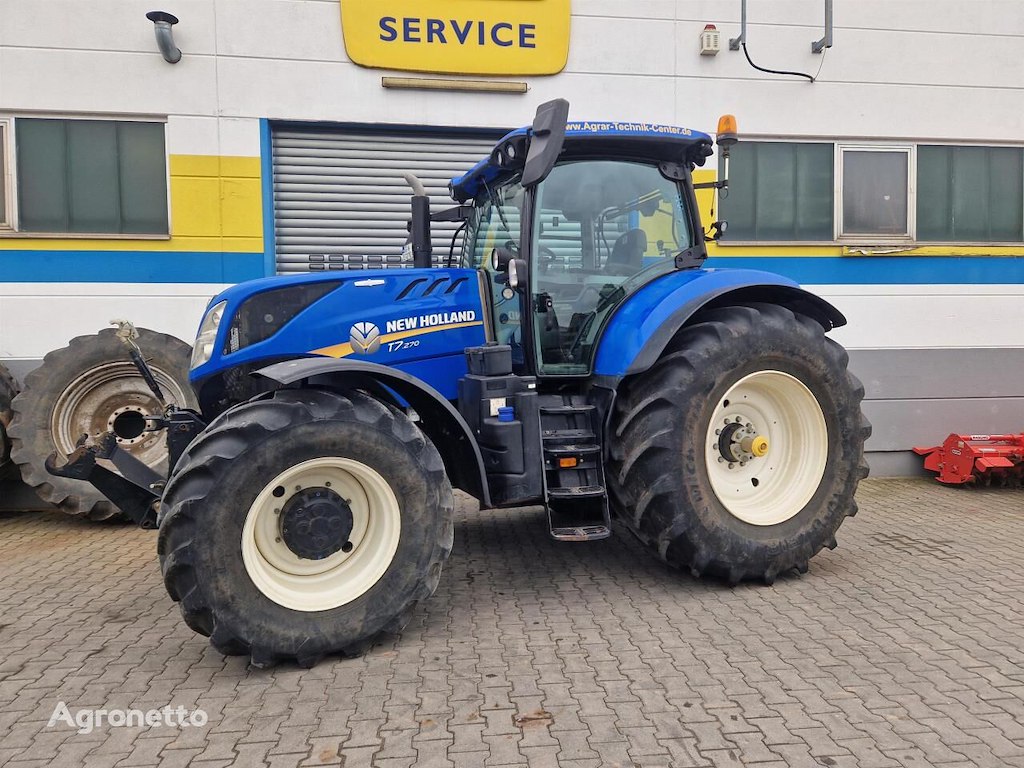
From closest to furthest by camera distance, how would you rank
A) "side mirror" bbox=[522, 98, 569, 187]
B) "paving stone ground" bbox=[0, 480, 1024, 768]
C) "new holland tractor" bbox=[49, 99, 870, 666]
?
1. "paving stone ground" bbox=[0, 480, 1024, 768]
2. "new holland tractor" bbox=[49, 99, 870, 666]
3. "side mirror" bbox=[522, 98, 569, 187]

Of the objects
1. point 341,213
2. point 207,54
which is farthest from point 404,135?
point 207,54

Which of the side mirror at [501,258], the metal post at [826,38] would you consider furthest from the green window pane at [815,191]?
the side mirror at [501,258]

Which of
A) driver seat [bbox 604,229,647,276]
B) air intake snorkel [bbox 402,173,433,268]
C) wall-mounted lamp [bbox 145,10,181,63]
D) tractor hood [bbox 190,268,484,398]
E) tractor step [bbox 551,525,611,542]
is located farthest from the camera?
wall-mounted lamp [bbox 145,10,181,63]

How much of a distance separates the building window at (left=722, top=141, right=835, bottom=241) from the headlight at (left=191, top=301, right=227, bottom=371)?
5.33 metres

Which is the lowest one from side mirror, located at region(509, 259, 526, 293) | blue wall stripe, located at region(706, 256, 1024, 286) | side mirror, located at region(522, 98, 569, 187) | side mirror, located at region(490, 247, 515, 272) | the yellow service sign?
side mirror, located at region(509, 259, 526, 293)

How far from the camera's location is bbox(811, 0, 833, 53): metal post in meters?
7.14

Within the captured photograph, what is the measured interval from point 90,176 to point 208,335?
3892 millimetres

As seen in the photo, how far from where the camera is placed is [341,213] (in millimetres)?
7238

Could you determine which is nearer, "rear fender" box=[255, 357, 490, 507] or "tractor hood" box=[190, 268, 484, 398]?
"rear fender" box=[255, 357, 490, 507]

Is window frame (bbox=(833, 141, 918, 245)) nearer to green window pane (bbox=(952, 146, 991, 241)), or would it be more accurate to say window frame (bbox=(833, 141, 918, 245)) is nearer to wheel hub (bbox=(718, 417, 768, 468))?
green window pane (bbox=(952, 146, 991, 241))

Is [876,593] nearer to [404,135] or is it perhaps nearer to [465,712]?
[465,712]

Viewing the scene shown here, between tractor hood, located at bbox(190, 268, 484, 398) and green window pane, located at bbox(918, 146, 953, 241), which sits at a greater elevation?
green window pane, located at bbox(918, 146, 953, 241)

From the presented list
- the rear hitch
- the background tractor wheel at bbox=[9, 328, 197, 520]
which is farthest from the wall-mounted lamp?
the rear hitch

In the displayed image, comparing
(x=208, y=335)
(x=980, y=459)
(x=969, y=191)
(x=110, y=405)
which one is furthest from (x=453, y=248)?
(x=969, y=191)
